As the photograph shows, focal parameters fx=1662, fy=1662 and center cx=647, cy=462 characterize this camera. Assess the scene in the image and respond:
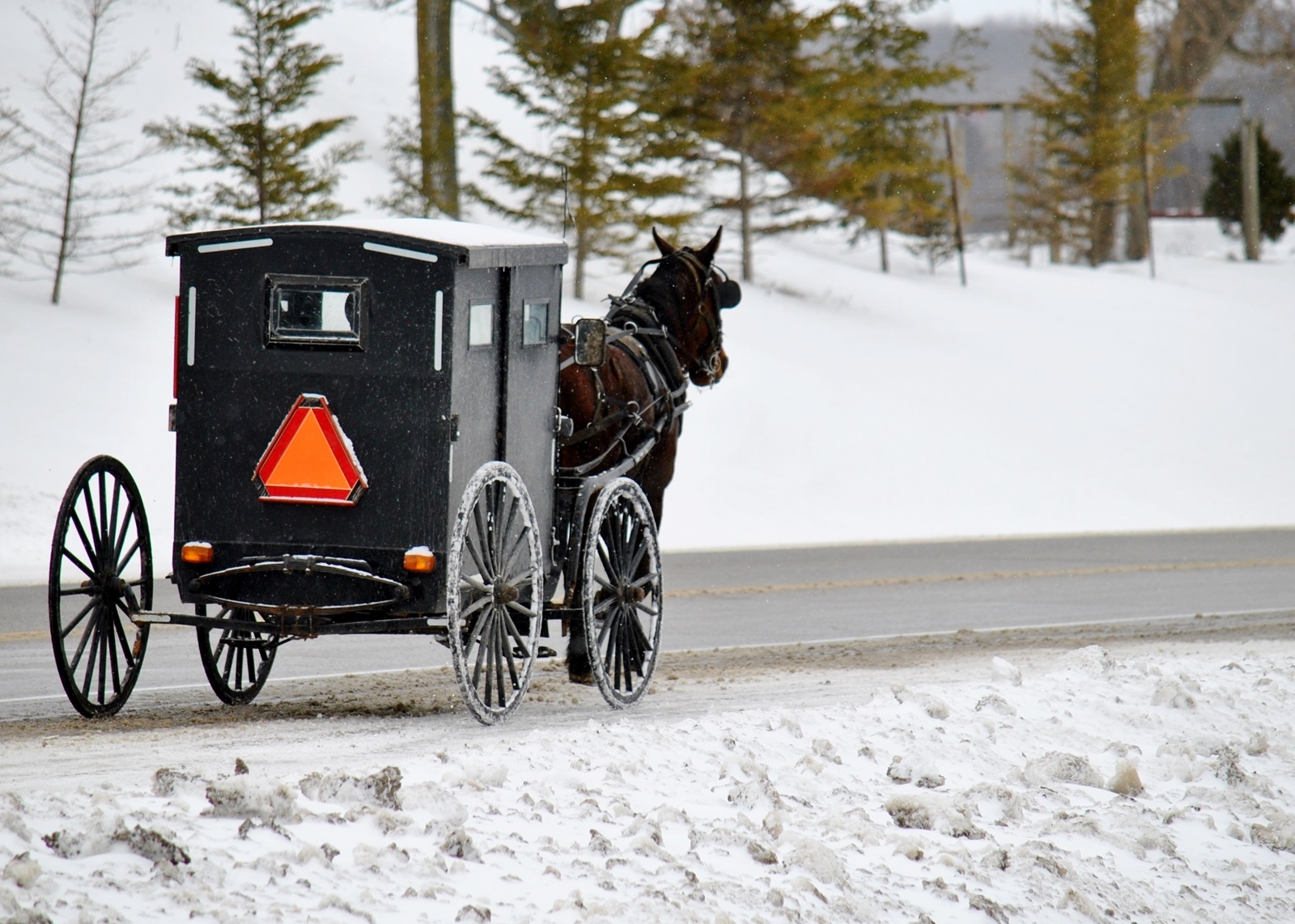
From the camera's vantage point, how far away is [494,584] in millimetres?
7316

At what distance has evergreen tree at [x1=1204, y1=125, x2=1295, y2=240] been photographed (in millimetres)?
41750

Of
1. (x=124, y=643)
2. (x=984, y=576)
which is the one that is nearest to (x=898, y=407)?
(x=984, y=576)

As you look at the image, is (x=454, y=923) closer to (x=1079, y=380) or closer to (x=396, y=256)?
(x=396, y=256)

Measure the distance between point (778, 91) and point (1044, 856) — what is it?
23.2 meters

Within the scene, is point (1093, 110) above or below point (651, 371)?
above

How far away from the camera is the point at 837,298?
28.9 m

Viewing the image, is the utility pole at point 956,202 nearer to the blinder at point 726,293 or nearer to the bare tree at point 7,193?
the bare tree at point 7,193

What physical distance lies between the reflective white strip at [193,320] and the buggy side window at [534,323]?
146 centimetres

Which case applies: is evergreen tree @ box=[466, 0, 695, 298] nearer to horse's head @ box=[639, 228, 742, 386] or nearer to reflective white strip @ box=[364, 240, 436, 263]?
horse's head @ box=[639, 228, 742, 386]

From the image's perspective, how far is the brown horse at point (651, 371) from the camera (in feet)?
Result: 29.6

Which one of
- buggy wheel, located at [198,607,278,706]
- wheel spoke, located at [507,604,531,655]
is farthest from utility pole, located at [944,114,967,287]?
wheel spoke, located at [507,604,531,655]

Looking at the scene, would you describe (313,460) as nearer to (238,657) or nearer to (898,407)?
(238,657)

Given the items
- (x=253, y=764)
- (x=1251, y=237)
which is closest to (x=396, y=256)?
(x=253, y=764)

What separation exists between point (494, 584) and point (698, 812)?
1906 millimetres
